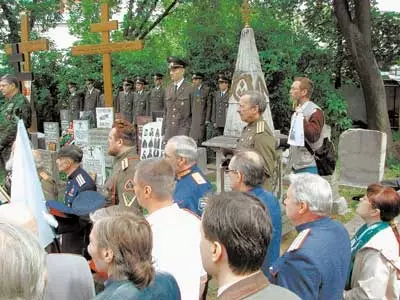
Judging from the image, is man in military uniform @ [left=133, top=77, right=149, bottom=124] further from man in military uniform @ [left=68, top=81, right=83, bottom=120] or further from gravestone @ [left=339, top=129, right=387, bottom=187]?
gravestone @ [left=339, top=129, right=387, bottom=187]

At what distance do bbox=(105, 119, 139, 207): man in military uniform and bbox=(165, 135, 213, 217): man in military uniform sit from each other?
357mm

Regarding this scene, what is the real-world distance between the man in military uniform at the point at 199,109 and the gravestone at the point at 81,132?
1.92 metres

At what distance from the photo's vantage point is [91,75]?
1344 cm

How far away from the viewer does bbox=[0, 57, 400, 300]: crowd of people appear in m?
1.67

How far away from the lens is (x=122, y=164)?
3.70 meters

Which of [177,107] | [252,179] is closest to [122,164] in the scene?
[252,179]

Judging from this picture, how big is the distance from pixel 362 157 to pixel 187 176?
5090 mm

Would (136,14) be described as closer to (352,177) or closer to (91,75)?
(91,75)

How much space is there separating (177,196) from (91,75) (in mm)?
10648

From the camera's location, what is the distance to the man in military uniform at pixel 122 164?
364 centimetres

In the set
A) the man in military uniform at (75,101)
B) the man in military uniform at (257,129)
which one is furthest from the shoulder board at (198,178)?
the man in military uniform at (75,101)

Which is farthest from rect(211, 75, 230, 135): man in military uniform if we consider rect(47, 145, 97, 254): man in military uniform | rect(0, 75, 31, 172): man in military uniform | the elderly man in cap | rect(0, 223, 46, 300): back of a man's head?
rect(0, 223, 46, 300): back of a man's head

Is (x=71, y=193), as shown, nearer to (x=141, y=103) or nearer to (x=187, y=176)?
(x=187, y=176)

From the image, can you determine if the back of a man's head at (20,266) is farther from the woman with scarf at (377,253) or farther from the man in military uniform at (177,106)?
the man in military uniform at (177,106)
